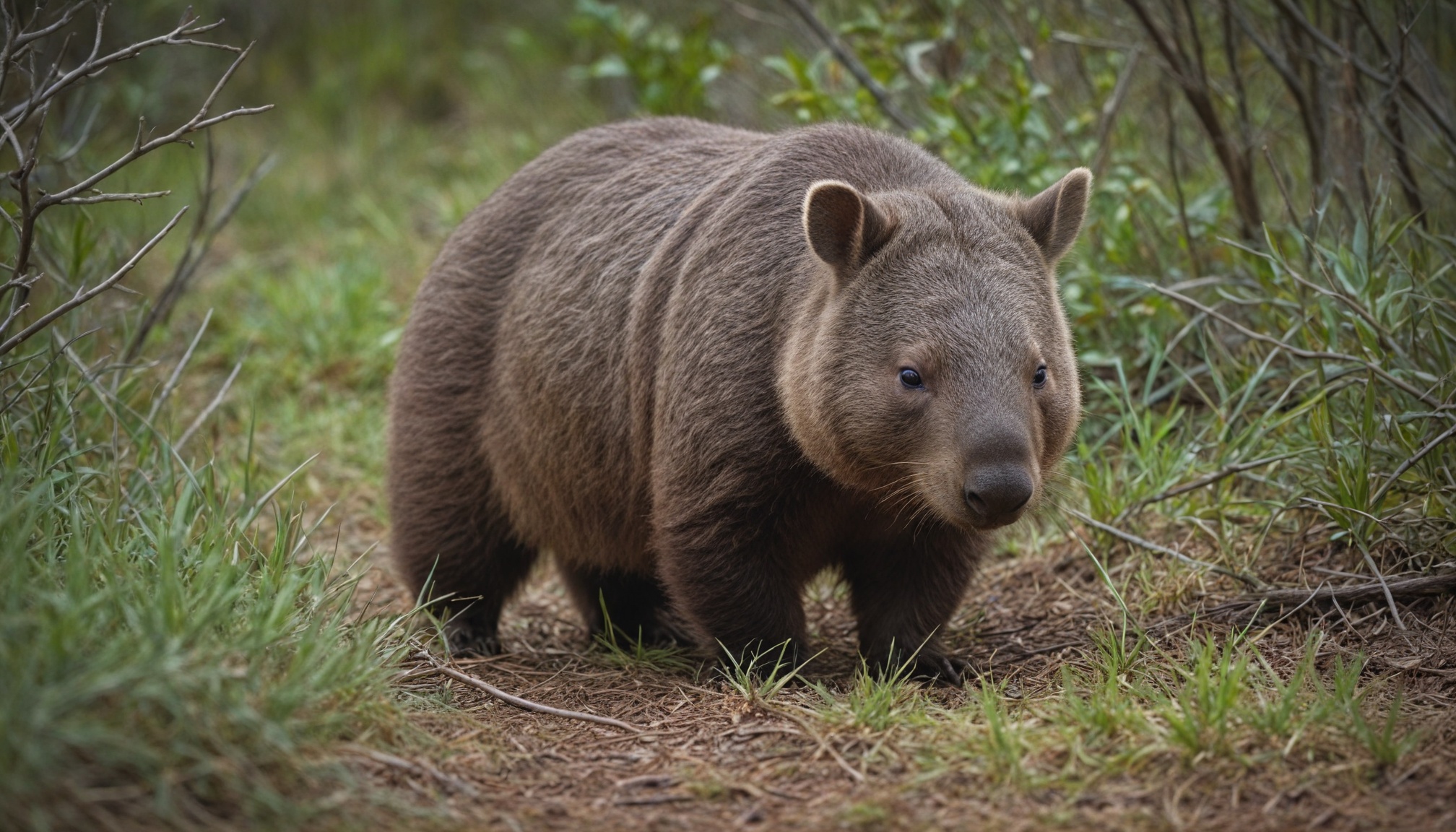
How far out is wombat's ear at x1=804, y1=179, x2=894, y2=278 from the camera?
4.28 metres

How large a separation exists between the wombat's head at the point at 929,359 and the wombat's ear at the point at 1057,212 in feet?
0.37

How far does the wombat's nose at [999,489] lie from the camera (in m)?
3.92

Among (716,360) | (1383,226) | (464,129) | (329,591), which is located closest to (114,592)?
(329,591)

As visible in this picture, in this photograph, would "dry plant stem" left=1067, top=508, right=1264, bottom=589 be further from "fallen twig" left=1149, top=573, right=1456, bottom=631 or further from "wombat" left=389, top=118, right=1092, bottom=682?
"wombat" left=389, top=118, right=1092, bottom=682

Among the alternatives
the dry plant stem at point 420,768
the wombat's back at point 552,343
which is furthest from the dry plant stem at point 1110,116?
the dry plant stem at point 420,768

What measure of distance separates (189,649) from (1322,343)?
4359mm

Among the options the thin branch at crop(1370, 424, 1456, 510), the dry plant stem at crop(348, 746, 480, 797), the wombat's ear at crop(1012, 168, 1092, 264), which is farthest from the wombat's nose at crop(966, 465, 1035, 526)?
the dry plant stem at crop(348, 746, 480, 797)

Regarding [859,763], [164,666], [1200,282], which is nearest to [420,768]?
[164,666]

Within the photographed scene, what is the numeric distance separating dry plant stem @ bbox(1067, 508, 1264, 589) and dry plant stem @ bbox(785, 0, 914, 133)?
103 inches

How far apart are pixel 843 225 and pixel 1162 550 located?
1.88 m

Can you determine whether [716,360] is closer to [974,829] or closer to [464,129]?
[974,829]

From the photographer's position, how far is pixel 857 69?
711 cm

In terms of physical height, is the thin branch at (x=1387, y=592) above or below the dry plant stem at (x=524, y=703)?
above

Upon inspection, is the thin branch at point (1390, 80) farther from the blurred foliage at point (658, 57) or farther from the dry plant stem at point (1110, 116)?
the blurred foliage at point (658, 57)
